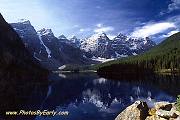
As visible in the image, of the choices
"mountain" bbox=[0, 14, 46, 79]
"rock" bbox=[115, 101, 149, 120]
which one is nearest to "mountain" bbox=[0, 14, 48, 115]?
"mountain" bbox=[0, 14, 46, 79]

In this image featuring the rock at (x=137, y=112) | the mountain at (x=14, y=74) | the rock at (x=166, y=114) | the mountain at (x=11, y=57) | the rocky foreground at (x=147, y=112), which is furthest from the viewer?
the mountain at (x=11, y=57)

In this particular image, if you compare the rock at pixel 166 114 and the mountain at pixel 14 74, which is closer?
the rock at pixel 166 114

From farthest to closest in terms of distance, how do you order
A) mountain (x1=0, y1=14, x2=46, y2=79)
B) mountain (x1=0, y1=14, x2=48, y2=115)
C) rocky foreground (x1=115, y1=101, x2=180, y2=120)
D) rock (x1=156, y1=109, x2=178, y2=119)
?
mountain (x1=0, y1=14, x2=46, y2=79), mountain (x1=0, y1=14, x2=48, y2=115), rocky foreground (x1=115, y1=101, x2=180, y2=120), rock (x1=156, y1=109, x2=178, y2=119)

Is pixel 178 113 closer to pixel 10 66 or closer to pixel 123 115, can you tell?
pixel 123 115

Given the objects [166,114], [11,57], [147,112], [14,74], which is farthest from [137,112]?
[11,57]

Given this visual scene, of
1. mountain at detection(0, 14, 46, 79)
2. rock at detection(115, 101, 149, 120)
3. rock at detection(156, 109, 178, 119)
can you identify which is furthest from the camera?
mountain at detection(0, 14, 46, 79)

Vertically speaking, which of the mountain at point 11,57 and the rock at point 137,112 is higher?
the mountain at point 11,57

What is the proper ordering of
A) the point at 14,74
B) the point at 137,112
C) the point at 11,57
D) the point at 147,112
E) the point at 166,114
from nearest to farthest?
1. the point at 166,114
2. the point at 137,112
3. the point at 147,112
4. the point at 14,74
5. the point at 11,57

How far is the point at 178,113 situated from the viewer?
32219 millimetres

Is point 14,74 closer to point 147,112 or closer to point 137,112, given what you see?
point 147,112

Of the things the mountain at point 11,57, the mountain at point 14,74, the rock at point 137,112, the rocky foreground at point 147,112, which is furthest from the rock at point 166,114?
the mountain at point 11,57

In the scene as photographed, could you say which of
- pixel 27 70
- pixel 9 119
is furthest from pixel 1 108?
pixel 27 70

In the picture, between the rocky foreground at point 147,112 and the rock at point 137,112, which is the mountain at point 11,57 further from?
the rocky foreground at point 147,112

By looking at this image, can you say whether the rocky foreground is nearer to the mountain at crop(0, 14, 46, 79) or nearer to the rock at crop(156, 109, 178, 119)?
the rock at crop(156, 109, 178, 119)
